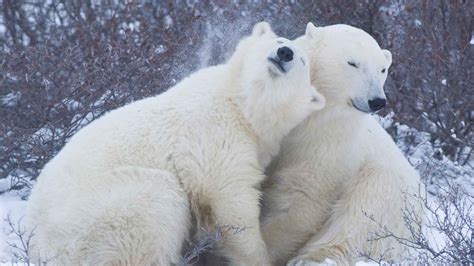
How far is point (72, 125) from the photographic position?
6336 millimetres

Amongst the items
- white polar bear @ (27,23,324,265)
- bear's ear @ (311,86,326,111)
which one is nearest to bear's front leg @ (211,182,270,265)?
white polar bear @ (27,23,324,265)

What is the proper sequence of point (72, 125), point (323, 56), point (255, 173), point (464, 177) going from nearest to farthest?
point (255, 173) → point (323, 56) → point (72, 125) → point (464, 177)

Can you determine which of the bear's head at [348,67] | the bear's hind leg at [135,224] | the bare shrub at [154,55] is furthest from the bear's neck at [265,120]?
the bare shrub at [154,55]

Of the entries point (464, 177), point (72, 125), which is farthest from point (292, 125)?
point (464, 177)

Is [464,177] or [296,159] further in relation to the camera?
[464,177]

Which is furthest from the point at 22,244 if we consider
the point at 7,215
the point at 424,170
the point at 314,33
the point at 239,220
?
the point at 424,170

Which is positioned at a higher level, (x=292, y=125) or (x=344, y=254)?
(x=292, y=125)

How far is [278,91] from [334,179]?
49cm

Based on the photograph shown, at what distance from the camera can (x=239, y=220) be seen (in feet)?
13.3

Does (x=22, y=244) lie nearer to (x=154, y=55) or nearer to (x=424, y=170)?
(x=154, y=55)

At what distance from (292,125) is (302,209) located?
0.38 metres

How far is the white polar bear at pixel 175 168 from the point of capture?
3.90m

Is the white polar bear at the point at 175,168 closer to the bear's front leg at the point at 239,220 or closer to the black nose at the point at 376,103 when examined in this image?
the bear's front leg at the point at 239,220

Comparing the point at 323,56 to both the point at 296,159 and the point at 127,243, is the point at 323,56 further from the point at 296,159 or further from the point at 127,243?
the point at 127,243
